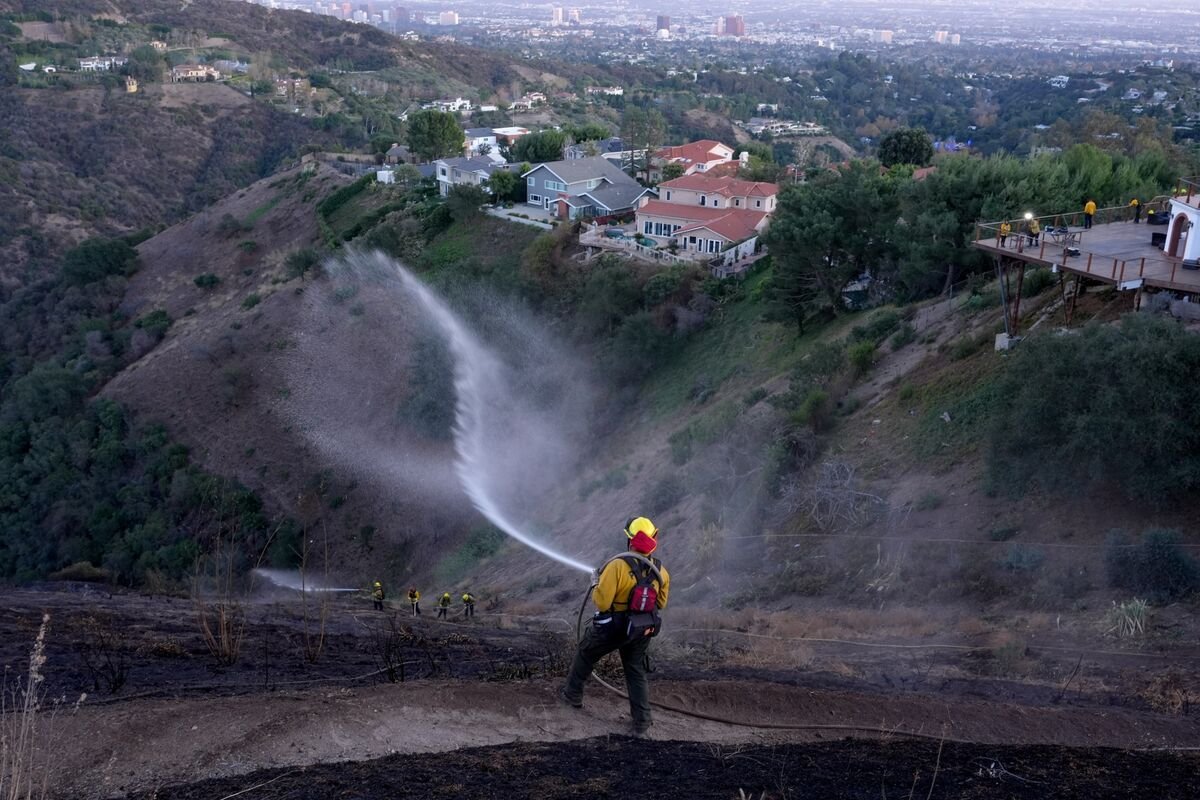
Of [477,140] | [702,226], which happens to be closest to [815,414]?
[702,226]

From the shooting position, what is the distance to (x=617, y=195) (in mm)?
50625

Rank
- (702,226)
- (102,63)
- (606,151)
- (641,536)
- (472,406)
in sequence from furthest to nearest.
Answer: (102,63), (606,151), (702,226), (472,406), (641,536)

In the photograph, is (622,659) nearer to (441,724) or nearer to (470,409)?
(441,724)

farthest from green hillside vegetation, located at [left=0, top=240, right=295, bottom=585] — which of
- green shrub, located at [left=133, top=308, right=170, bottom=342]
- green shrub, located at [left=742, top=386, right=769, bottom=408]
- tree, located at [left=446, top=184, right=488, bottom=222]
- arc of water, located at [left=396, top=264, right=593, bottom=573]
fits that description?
tree, located at [left=446, top=184, right=488, bottom=222]

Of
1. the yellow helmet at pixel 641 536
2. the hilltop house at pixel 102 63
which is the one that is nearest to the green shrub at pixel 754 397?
the yellow helmet at pixel 641 536

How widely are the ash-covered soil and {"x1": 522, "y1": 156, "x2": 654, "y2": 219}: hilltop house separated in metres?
41.5

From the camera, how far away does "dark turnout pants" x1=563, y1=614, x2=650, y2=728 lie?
7.30 metres

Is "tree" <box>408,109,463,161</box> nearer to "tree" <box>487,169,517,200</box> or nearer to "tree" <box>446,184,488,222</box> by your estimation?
"tree" <box>487,169,517,200</box>

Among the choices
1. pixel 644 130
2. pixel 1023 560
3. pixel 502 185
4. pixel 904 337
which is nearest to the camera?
pixel 1023 560

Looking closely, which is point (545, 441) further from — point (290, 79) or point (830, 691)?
point (290, 79)

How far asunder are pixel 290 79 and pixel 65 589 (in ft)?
357

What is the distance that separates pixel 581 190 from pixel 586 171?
6.29ft

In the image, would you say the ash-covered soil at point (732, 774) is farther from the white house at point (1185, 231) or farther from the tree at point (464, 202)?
the tree at point (464, 202)

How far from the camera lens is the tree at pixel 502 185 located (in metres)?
51.2
